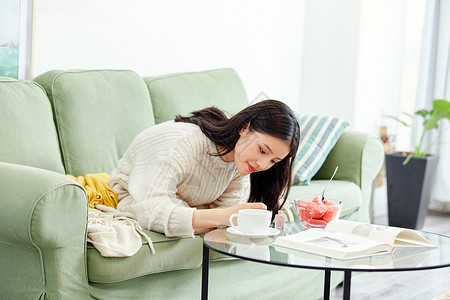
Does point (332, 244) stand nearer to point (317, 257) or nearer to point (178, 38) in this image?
point (317, 257)

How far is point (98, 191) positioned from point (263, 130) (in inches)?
24.4

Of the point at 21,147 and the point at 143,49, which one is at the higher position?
the point at 143,49

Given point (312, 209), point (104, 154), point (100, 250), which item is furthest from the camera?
point (104, 154)

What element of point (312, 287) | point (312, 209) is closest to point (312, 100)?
point (312, 287)

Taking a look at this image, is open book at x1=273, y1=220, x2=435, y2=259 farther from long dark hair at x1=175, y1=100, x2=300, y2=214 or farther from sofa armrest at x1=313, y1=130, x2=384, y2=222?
sofa armrest at x1=313, y1=130, x2=384, y2=222

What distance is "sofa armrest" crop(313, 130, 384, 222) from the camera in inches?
112

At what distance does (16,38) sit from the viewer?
240cm

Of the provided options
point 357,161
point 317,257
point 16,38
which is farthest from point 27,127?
point 357,161

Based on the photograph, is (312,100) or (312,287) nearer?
(312,287)

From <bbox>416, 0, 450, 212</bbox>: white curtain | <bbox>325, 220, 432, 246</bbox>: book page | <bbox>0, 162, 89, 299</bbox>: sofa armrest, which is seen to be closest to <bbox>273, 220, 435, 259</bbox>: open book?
<bbox>325, 220, 432, 246</bbox>: book page

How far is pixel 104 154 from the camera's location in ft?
7.54

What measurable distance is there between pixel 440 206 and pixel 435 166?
0.55 metres

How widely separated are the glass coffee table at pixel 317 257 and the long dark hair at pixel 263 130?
0.27 metres

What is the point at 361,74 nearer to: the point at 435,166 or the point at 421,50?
the point at 421,50
